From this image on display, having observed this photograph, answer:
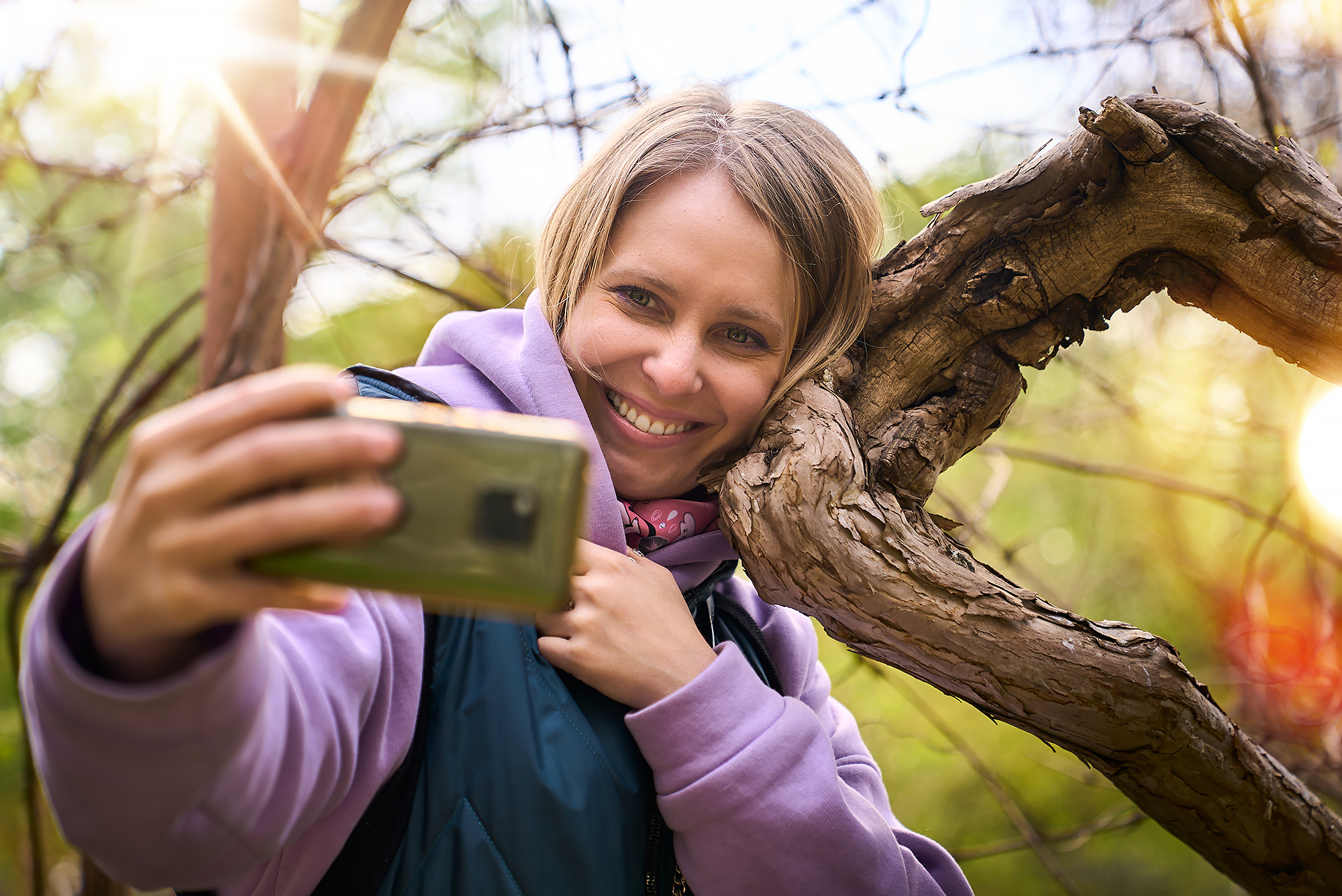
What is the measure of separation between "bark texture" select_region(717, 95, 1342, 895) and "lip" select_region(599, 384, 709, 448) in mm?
106

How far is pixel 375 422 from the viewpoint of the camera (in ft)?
1.43

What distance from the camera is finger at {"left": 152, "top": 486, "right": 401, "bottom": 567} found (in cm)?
40

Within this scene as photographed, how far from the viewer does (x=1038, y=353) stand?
105cm

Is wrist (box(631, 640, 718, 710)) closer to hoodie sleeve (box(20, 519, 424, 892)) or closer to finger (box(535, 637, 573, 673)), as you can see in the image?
finger (box(535, 637, 573, 673))

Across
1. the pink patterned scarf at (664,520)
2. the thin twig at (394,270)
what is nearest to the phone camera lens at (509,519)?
the pink patterned scarf at (664,520)

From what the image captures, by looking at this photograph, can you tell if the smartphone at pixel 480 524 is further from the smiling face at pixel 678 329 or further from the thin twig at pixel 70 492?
the thin twig at pixel 70 492

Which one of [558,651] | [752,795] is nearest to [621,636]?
[558,651]

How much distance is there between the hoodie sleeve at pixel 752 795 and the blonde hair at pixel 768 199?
38cm

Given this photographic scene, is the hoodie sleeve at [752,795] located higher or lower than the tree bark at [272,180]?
lower

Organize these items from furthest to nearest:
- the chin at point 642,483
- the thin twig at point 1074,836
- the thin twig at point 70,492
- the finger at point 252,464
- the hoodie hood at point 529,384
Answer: the thin twig at point 1074,836 → the thin twig at point 70,492 → the chin at point 642,483 → the hoodie hood at point 529,384 → the finger at point 252,464

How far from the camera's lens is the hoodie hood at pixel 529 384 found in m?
0.89

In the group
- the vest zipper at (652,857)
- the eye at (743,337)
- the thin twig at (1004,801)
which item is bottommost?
the thin twig at (1004,801)

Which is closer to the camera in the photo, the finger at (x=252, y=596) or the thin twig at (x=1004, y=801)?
the finger at (x=252, y=596)

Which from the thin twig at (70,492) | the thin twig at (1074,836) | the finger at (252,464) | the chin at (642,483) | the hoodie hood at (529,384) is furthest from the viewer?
the thin twig at (1074,836)
